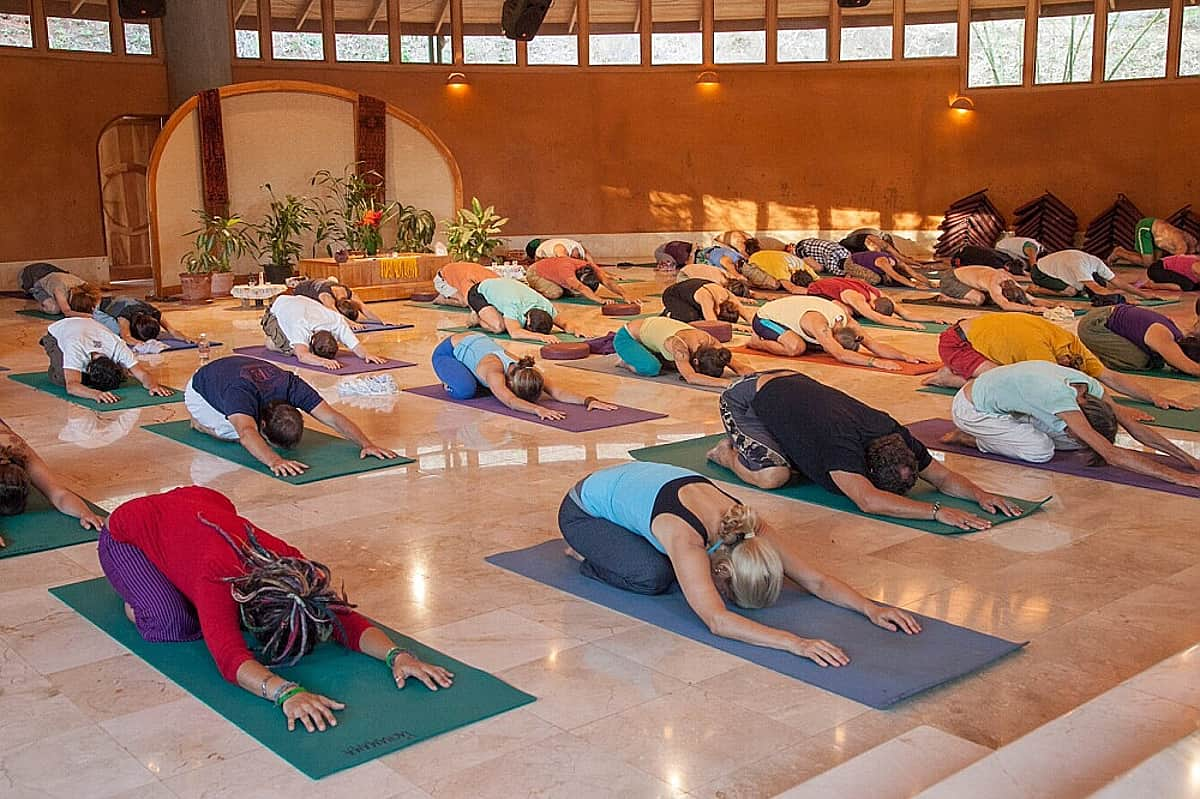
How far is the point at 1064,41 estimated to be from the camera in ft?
53.3

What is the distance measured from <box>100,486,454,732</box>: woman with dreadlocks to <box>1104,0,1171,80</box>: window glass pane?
15541mm

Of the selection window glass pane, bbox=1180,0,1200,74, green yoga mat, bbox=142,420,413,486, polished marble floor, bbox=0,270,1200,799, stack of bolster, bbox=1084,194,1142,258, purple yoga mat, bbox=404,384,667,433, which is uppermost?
window glass pane, bbox=1180,0,1200,74

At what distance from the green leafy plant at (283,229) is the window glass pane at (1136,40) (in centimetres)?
1073

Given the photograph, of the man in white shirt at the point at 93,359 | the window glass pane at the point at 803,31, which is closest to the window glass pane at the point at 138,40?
the man in white shirt at the point at 93,359

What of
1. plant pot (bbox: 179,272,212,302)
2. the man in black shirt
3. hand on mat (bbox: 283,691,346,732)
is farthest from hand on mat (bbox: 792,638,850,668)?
plant pot (bbox: 179,272,212,302)

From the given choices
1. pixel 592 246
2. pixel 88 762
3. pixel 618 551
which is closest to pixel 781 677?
pixel 618 551

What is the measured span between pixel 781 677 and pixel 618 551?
2.65 feet

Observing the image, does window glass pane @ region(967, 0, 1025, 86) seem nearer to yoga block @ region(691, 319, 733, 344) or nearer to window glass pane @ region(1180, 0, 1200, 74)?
window glass pane @ region(1180, 0, 1200, 74)

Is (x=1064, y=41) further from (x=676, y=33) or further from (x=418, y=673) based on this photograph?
(x=418, y=673)

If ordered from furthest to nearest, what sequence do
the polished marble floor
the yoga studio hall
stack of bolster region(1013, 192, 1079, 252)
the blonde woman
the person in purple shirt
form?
stack of bolster region(1013, 192, 1079, 252) → the person in purple shirt → the blonde woman → the yoga studio hall → the polished marble floor

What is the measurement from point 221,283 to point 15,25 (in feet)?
13.6

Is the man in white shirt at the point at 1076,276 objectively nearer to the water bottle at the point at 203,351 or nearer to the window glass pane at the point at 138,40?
the water bottle at the point at 203,351

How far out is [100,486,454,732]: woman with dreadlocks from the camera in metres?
3.03

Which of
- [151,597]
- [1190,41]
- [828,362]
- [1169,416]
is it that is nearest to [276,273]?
[828,362]
